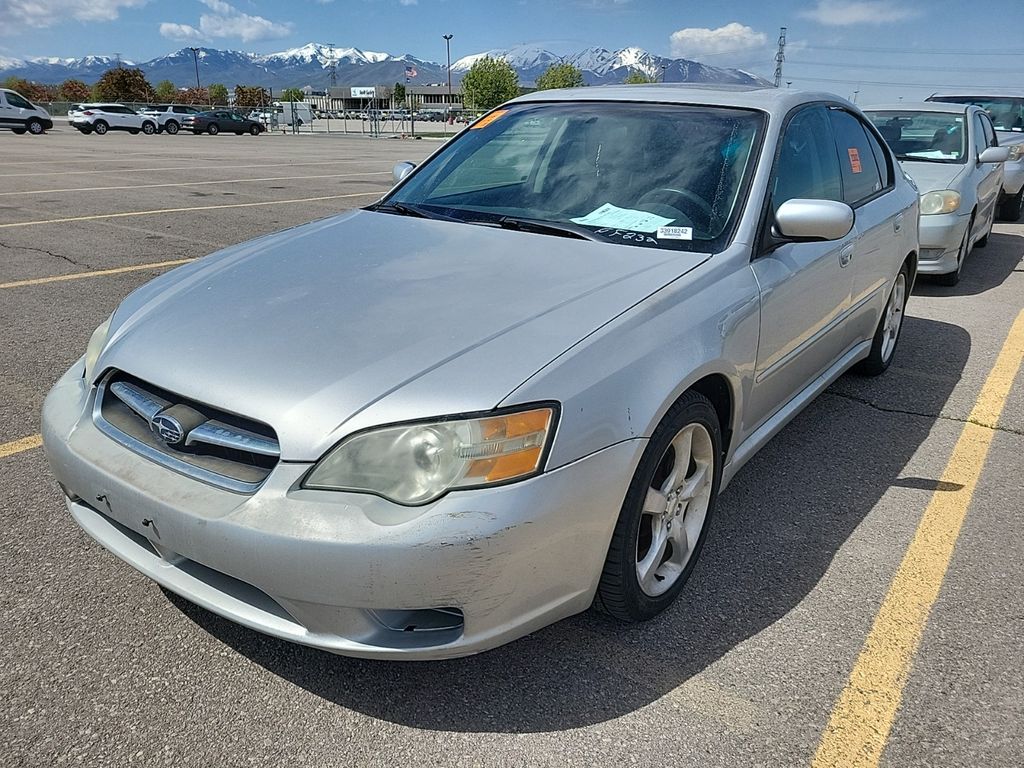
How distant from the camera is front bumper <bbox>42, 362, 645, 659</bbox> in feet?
5.88

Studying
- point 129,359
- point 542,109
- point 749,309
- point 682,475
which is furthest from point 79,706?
point 542,109

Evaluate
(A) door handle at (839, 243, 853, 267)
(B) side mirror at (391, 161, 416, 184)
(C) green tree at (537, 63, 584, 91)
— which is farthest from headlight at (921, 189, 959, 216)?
(C) green tree at (537, 63, 584, 91)

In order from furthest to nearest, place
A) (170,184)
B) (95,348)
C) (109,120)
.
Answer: (109,120) < (170,184) < (95,348)

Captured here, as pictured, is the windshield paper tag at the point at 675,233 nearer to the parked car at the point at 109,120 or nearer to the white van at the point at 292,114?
the parked car at the point at 109,120

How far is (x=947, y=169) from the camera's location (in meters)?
7.33

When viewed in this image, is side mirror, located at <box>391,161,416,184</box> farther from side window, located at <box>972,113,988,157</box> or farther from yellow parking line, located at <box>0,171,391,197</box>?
yellow parking line, located at <box>0,171,391,197</box>

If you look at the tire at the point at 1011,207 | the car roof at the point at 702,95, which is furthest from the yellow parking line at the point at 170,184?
the tire at the point at 1011,207

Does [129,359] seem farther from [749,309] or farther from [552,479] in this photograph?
[749,309]

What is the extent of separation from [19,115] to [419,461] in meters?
37.5

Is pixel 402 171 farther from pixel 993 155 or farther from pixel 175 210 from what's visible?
pixel 175 210

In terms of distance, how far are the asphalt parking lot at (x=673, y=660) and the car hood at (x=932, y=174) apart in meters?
3.79

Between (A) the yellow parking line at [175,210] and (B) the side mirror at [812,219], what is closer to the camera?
(B) the side mirror at [812,219]

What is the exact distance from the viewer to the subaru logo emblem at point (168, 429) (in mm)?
2014

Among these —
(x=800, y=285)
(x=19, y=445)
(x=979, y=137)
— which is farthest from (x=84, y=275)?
(x=979, y=137)
